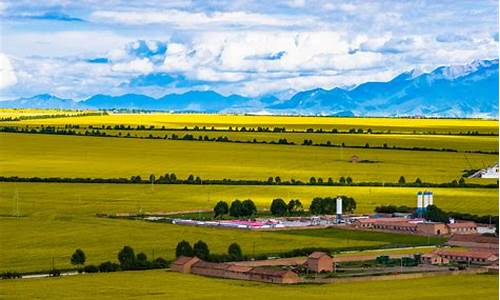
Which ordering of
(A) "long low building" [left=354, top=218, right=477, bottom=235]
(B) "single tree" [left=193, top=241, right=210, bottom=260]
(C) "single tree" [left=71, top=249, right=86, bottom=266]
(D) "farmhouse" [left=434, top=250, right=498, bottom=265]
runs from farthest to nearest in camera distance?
(A) "long low building" [left=354, top=218, right=477, bottom=235]
(D) "farmhouse" [left=434, top=250, right=498, bottom=265]
(B) "single tree" [left=193, top=241, right=210, bottom=260]
(C) "single tree" [left=71, top=249, right=86, bottom=266]

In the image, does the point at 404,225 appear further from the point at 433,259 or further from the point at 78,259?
the point at 78,259

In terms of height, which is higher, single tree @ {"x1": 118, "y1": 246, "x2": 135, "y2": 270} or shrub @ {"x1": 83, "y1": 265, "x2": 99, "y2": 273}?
single tree @ {"x1": 118, "y1": 246, "x2": 135, "y2": 270}

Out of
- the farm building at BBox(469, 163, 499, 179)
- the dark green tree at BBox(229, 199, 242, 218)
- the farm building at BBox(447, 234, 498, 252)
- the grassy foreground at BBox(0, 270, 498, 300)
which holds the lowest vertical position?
the grassy foreground at BBox(0, 270, 498, 300)

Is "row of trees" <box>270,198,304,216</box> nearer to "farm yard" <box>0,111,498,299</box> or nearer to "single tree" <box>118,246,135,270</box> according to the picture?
"farm yard" <box>0,111,498,299</box>

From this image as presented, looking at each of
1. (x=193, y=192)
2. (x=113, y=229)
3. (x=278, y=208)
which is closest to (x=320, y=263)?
(x=113, y=229)

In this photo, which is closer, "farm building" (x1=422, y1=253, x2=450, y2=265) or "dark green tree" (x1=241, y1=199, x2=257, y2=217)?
"farm building" (x1=422, y1=253, x2=450, y2=265)

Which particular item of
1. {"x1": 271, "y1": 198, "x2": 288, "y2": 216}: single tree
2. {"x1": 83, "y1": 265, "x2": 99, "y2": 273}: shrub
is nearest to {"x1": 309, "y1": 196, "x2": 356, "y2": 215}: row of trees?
{"x1": 271, "y1": 198, "x2": 288, "y2": 216}: single tree

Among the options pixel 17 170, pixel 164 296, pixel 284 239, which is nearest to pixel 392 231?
pixel 284 239

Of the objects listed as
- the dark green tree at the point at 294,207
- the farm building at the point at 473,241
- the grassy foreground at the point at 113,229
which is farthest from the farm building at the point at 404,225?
the dark green tree at the point at 294,207
